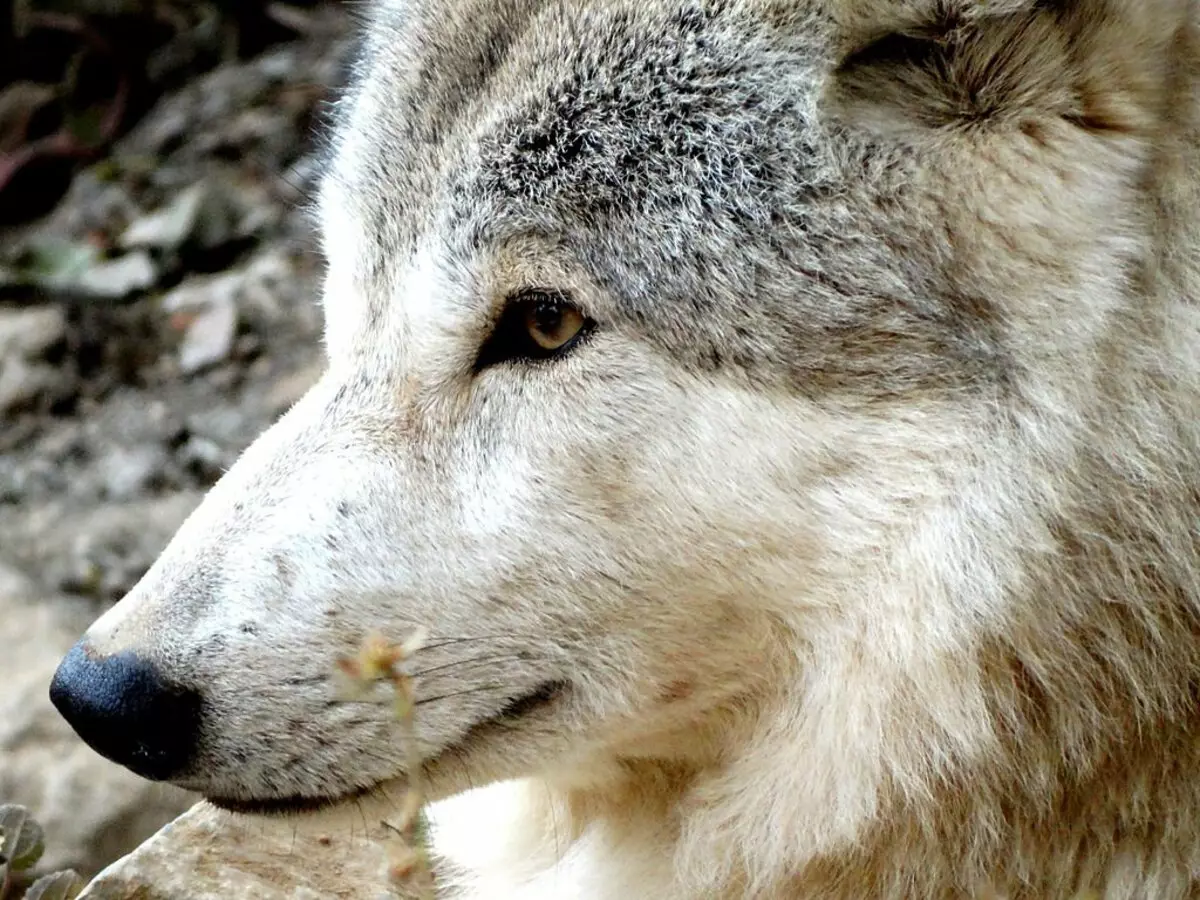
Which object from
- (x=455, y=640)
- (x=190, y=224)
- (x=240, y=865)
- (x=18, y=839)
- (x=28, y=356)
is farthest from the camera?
(x=190, y=224)

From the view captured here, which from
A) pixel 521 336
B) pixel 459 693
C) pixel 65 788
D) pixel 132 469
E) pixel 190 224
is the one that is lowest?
pixel 132 469

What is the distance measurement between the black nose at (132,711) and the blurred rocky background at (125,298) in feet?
3.93

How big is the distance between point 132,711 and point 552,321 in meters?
0.89

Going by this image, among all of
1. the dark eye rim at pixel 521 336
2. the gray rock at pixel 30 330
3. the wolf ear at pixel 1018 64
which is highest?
the wolf ear at pixel 1018 64

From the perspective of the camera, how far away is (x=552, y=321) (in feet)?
8.04

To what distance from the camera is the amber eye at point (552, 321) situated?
244 centimetres

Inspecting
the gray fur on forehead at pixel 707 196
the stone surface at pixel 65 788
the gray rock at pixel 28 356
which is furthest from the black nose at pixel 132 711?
the gray rock at pixel 28 356

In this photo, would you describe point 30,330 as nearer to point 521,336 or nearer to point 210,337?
point 210,337

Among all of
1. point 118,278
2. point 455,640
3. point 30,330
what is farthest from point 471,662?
point 118,278

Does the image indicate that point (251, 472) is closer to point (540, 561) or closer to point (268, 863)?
point (540, 561)

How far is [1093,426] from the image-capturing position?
2.25 meters

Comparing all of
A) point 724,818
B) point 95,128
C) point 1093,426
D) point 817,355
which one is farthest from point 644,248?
point 95,128

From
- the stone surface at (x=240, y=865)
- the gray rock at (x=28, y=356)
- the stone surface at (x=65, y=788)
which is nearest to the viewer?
the stone surface at (x=240, y=865)

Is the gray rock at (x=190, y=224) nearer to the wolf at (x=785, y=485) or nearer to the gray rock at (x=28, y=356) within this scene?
the gray rock at (x=28, y=356)
